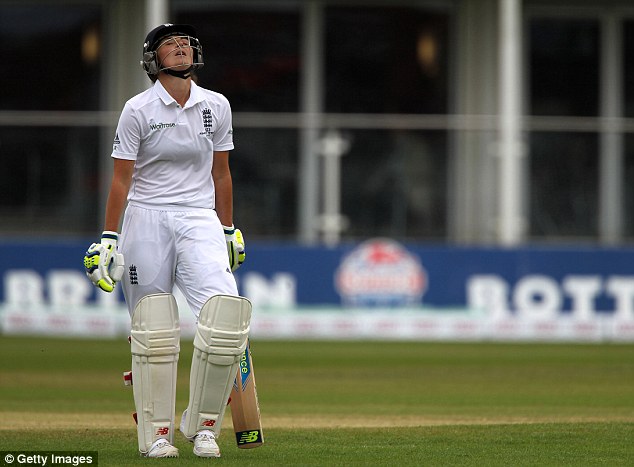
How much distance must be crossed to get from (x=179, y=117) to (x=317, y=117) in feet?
50.9

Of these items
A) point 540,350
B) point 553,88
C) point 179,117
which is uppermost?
point 553,88

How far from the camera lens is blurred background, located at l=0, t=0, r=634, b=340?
1809 centimetres

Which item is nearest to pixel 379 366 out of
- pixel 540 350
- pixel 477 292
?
pixel 540 350

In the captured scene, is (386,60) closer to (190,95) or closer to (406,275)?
(406,275)

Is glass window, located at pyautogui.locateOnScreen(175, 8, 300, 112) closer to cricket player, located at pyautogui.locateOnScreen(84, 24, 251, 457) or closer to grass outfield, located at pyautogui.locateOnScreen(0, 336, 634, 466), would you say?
grass outfield, located at pyautogui.locateOnScreen(0, 336, 634, 466)

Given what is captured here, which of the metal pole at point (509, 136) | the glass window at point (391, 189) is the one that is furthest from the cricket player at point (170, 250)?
the glass window at point (391, 189)

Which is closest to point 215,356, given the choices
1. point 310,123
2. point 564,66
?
point 310,123

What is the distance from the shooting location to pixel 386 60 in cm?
2300

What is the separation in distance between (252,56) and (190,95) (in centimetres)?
1633

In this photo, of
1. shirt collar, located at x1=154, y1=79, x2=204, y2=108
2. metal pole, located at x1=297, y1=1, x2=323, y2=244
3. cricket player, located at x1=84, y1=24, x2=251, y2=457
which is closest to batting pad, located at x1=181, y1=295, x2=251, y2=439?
cricket player, located at x1=84, y1=24, x2=251, y2=457

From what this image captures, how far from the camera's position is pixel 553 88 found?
910 inches

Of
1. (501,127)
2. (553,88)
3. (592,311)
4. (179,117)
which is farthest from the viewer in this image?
(553,88)

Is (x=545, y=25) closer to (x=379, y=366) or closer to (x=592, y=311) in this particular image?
(x=592, y=311)

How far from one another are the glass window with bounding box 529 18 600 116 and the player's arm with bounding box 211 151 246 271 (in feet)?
54.8
